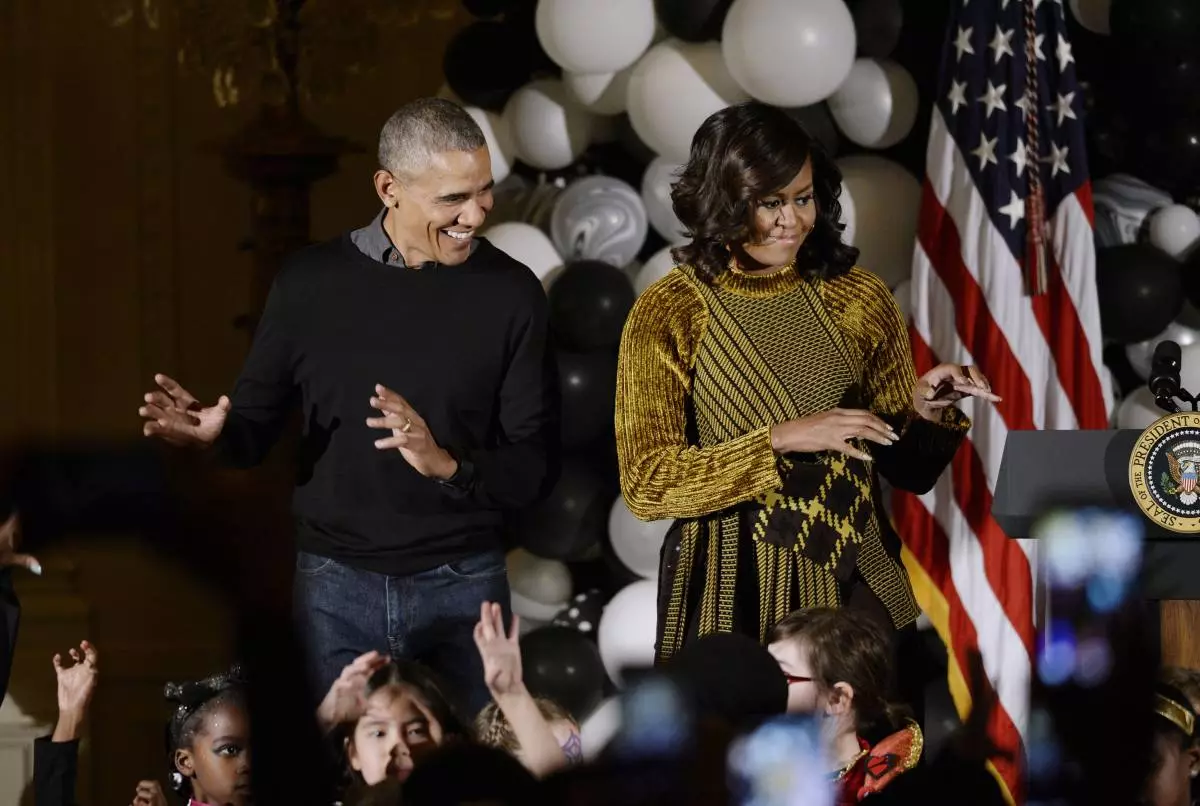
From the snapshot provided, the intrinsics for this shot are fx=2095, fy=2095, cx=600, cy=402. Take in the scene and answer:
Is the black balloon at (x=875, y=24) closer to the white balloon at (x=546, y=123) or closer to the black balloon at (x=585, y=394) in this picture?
the white balloon at (x=546, y=123)

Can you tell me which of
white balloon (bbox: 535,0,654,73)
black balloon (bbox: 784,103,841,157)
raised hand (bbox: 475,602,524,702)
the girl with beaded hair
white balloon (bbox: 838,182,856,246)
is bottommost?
the girl with beaded hair

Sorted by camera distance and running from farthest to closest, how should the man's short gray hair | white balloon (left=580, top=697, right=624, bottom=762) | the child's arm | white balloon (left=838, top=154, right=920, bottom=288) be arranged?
white balloon (left=838, top=154, right=920, bottom=288), the man's short gray hair, the child's arm, white balloon (left=580, top=697, right=624, bottom=762)

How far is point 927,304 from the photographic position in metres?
4.44

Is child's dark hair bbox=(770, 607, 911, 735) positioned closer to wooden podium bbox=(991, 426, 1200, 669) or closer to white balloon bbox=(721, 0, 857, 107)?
wooden podium bbox=(991, 426, 1200, 669)

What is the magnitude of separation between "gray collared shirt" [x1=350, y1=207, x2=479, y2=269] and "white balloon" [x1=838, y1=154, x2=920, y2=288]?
1253mm

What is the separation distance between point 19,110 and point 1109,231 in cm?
267

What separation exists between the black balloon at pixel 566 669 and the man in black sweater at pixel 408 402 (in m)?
0.95

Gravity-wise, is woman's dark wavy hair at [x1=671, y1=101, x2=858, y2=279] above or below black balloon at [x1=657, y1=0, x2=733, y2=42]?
below

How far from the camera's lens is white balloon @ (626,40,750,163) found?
436 centimetres

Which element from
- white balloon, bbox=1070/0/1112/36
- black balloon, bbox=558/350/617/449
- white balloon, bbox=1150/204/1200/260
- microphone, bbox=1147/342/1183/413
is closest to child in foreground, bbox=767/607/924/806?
microphone, bbox=1147/342/1183/413

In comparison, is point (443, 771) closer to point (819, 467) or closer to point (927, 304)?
point (819, 467)

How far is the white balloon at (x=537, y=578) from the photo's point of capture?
15.0 feet

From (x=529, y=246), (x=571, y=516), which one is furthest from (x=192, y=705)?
(x=529, y=246)

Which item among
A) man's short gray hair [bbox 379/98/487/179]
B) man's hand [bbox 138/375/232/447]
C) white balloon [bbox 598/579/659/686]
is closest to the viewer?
man's hand [bbox 138/375/232/447]
